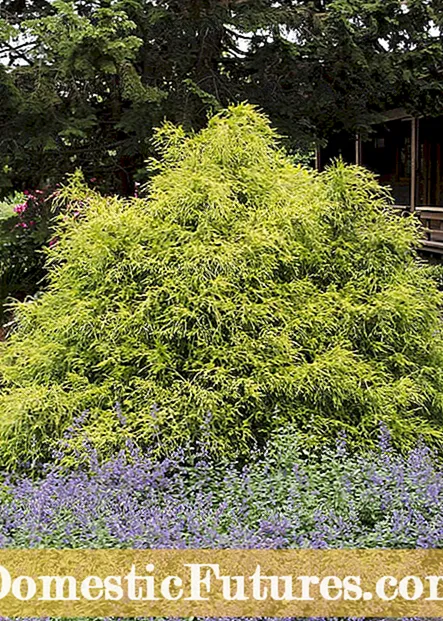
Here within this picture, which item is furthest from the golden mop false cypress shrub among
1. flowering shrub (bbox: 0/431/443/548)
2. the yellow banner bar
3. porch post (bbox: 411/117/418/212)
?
porch post (bbox: 411/117/418/212)

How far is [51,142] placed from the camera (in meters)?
6.26

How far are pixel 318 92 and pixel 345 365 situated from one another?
4034 millimetres

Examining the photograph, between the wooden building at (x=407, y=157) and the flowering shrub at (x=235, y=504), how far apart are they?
11736 mm

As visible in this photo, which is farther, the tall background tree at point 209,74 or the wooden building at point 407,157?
the wooden building at point 407,157

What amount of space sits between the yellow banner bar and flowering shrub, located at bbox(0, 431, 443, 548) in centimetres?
6

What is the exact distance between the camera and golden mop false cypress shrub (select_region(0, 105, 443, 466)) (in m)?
3.85

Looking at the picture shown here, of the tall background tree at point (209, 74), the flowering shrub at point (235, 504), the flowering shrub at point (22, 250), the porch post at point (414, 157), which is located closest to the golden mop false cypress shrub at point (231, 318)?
the flowering shrub at point (235, 504)

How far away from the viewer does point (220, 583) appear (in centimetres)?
270

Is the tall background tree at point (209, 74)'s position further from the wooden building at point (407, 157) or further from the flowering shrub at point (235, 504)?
the wooden building at point (407, 157)

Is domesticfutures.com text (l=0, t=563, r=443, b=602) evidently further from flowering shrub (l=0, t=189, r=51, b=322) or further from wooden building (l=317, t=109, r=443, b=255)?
wooden building (l=317, t=109, r=443, b=255)

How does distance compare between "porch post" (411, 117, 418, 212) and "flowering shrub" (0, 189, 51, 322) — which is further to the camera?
"porch post" (411, 117, 418, 212)

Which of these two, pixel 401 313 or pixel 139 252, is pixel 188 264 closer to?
pixel 139 252

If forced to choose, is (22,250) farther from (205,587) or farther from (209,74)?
(205,587)

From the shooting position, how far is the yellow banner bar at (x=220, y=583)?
2611 millimetres
